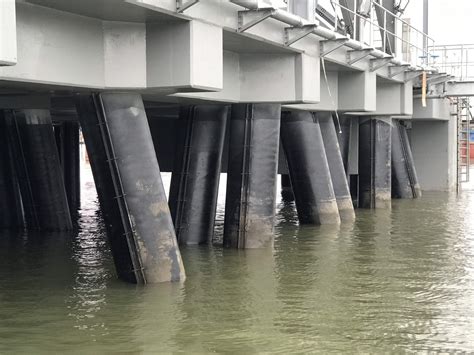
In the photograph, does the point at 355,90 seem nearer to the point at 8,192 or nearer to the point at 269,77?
the point at 269,77

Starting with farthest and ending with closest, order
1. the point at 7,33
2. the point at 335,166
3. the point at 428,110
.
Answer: the point at 428,110 < the point at 335,166 < the point at 7,33

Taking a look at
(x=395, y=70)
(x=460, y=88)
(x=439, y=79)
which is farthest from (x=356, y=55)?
(x=460, y=88)

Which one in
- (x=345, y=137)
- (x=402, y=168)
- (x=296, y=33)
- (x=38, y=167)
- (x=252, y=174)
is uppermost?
(x=296, y=33)

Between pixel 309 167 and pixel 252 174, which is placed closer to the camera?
pixel 252 174

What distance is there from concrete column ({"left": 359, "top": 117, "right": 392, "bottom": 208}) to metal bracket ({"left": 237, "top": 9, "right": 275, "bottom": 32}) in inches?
504

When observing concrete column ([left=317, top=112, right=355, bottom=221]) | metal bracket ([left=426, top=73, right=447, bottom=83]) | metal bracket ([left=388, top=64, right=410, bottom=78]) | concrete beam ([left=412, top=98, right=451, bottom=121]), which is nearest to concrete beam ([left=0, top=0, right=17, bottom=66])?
concrete column ([left=317, top=112, right=355, bottom=221])

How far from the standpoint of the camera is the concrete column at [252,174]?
50.3ft

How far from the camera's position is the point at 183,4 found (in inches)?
400

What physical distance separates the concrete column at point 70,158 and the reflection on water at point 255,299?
8080 millimetres

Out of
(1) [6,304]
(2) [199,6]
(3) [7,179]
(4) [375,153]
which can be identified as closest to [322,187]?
(4) [375,153]

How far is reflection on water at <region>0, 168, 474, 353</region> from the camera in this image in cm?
844

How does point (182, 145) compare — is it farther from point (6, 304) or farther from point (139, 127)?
point (6, 304)

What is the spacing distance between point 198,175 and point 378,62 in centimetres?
612

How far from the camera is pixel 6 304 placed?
10086mm
